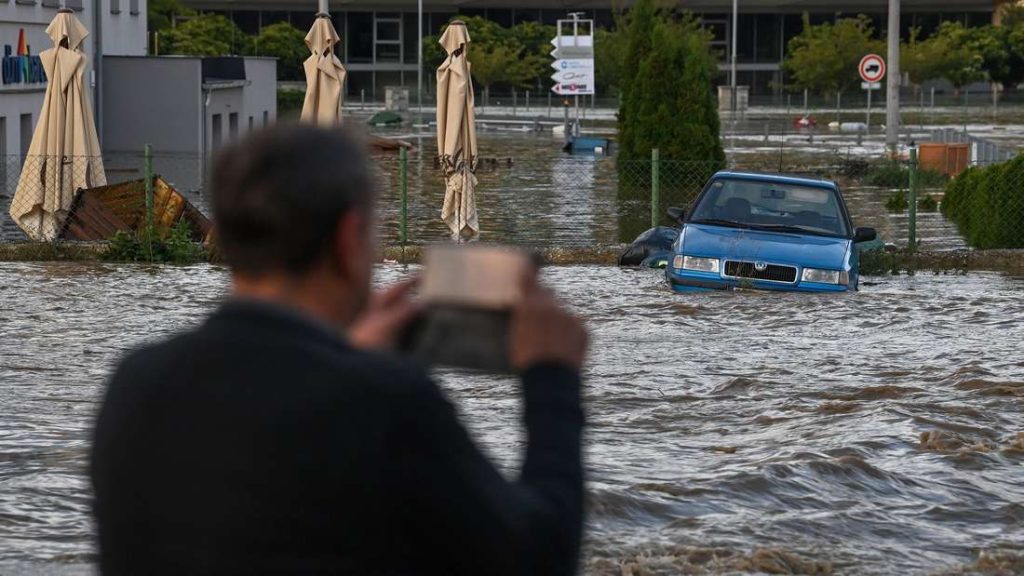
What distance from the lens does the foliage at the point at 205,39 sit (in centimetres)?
Result: 6506

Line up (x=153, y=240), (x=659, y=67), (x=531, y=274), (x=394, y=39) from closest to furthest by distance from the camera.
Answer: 1. (x=531, y=274)
2. (x=153, y=240)
3. (x=659, y=67)
4. (x=394, y=39)

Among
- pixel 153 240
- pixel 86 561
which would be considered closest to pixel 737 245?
pixel 153 240

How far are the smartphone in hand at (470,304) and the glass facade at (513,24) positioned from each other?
298ft

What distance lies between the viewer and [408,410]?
226 cm

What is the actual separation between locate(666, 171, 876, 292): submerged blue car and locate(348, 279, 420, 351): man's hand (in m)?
13.2

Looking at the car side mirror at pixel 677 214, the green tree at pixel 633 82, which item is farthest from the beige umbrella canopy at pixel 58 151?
the green tree at pixel 633 82

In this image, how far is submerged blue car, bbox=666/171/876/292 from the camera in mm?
15562

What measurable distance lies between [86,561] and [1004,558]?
11.4ft

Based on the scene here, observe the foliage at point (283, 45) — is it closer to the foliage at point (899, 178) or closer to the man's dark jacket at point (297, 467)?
the foliage at point (899, 178)

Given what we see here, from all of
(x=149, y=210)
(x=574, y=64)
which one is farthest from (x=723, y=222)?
(x=574, y=64)

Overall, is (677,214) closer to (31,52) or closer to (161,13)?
(31,52)

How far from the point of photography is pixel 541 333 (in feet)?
7.97

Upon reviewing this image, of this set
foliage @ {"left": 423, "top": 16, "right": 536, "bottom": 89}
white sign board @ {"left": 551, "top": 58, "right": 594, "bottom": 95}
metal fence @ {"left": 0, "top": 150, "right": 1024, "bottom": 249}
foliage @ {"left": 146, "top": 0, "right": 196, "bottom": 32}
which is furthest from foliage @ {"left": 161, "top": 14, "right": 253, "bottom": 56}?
metal fence @ {"left": 0, "top": 150, "right": 1024, "bottom": 249}

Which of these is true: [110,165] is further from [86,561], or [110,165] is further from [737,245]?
[86,561]
